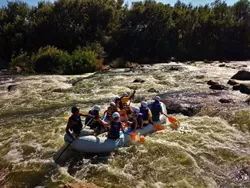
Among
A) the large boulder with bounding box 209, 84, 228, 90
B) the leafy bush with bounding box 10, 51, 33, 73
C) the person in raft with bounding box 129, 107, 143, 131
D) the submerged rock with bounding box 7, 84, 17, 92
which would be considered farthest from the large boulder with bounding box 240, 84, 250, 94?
the leafy bush with bounding box 10, 51, 33, 73

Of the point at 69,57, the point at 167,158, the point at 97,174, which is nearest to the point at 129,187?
the point at 97,174

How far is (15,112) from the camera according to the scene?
1243cm

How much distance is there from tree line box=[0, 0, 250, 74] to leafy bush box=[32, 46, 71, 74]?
13.0ft

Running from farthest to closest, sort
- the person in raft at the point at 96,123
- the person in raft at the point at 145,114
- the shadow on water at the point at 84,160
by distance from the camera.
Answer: the person in raft at the point at 145,114
the person in raft at the point at 96,123
the shadow on water at the point at 84,160

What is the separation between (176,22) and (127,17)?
559 cm

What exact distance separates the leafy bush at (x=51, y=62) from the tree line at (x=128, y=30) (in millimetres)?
3957

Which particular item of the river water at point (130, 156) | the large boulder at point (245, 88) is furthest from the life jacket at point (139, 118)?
the large boulder at point (245, 88)

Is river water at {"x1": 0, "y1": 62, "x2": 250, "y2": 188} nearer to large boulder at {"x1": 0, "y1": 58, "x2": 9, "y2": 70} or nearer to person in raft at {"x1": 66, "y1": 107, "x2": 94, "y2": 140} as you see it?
person in raft at {"x1": 66, "y1": 107, "x2": 94, "y2": 140}

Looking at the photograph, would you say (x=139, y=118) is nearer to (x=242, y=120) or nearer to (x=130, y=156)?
(x=130, y=156)

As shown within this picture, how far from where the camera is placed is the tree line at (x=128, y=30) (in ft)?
103

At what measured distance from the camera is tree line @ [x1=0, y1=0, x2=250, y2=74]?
31344 mm

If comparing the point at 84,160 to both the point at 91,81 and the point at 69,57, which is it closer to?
the point at 91,81

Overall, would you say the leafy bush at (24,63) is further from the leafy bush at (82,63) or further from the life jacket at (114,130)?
the life jacket at (114,130)

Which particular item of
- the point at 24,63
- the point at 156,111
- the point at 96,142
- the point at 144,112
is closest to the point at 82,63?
the point at 24,63
